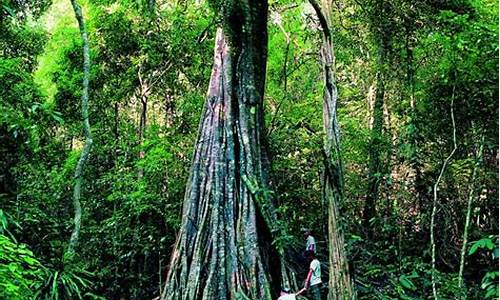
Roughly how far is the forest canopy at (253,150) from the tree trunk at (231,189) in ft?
0.06

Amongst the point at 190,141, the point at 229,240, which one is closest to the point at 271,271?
the point at 229,240

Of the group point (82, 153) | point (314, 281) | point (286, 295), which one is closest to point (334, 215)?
point (286, 295)

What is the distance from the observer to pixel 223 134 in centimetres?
613

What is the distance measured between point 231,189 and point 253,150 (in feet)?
1.86

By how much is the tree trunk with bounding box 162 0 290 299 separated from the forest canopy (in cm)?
2

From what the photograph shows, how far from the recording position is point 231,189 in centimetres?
577

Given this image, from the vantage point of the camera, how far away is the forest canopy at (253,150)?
536 cm

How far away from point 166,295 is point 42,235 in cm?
344

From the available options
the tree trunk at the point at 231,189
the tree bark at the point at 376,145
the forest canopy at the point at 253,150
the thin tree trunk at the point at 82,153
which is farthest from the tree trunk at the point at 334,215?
the thin tree trunk at the point at 82,153

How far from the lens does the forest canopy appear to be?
5.36 meters

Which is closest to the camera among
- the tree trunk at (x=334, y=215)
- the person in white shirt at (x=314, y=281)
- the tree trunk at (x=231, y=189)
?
the tree trunk at (x=334, y=215)

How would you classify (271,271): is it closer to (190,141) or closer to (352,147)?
(190,141)

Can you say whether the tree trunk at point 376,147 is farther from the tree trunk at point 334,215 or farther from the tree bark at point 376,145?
the tree trunk at point 334,215

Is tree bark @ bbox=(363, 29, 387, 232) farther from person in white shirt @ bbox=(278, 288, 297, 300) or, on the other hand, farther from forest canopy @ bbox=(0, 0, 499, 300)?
person in white shirt @ bbox=(278, 288, 297, 300)
